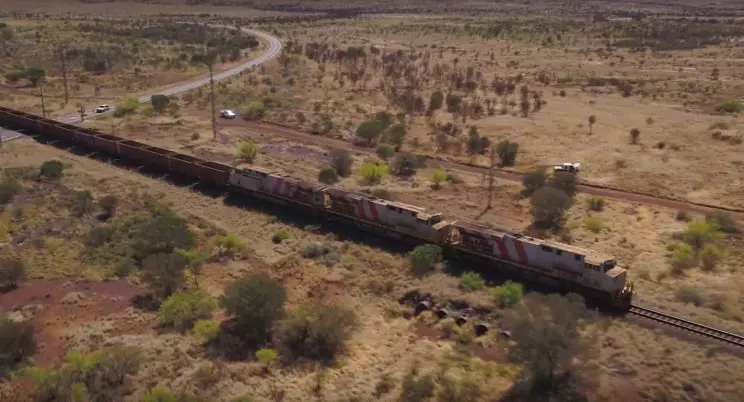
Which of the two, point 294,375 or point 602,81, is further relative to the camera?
point 602,81

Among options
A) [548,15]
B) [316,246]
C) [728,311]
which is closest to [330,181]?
[316,246]

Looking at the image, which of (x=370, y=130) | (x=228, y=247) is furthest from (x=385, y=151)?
(x=228, y=247)

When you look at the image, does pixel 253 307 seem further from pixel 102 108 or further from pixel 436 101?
pixel 102 108

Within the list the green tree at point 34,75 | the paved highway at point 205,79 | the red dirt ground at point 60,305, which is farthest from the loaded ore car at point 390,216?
the green tree at point 34,75

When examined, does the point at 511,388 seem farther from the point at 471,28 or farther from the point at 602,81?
the point at 471,28

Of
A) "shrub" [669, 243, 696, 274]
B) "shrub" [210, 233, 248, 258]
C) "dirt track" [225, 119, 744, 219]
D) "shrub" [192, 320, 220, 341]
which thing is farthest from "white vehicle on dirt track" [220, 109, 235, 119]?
"shrub" [669, 243, 696, 274]

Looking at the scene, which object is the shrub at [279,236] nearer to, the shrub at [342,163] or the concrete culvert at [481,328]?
the shrub at [342,163]

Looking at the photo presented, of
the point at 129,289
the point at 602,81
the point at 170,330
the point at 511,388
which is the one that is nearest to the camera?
the point at 511,388
